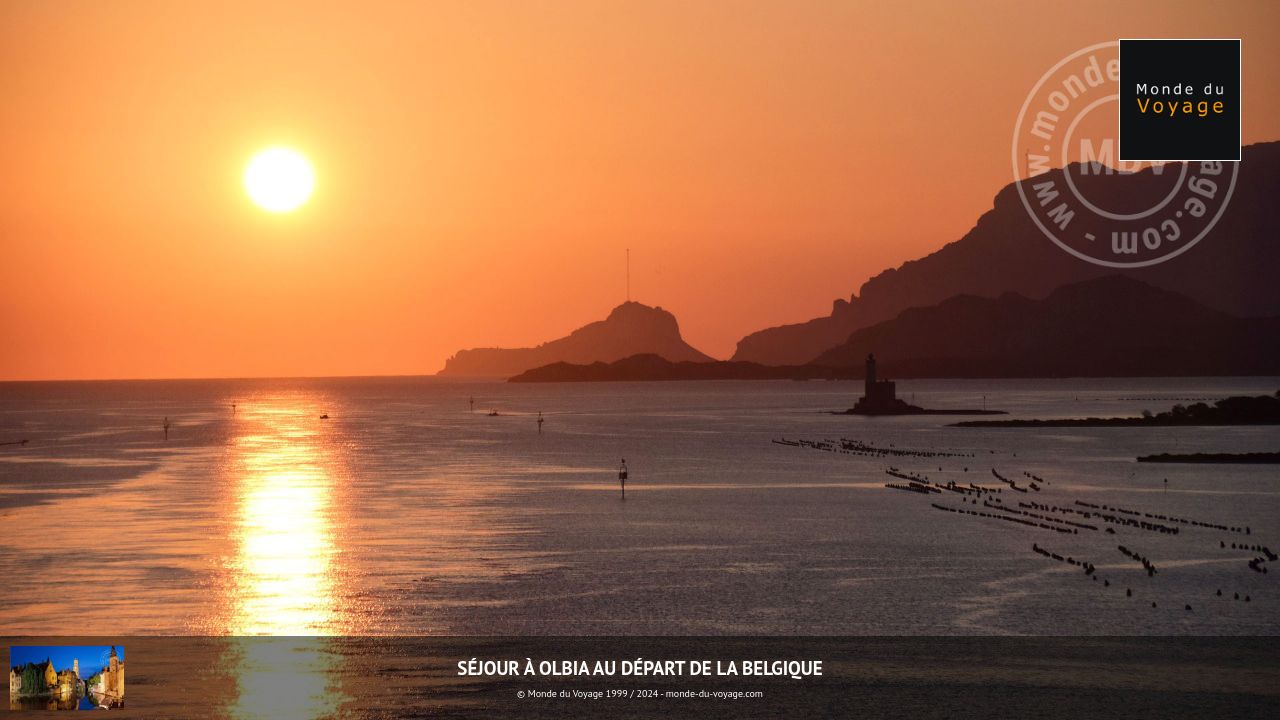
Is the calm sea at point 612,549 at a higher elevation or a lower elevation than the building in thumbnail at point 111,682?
lower

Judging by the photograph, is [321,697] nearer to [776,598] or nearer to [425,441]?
[776,598]

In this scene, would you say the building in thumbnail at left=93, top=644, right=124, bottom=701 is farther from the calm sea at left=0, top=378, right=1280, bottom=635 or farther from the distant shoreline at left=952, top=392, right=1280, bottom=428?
the distant shoreline at left=952, top=392, right=1280, bottom=428

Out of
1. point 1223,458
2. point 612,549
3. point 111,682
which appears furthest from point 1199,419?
point 111,682

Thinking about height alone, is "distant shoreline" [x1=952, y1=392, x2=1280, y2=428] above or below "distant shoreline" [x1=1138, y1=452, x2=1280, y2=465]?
above

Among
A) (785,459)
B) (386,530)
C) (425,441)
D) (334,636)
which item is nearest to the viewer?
(334,636)

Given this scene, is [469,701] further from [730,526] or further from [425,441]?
[425,441]

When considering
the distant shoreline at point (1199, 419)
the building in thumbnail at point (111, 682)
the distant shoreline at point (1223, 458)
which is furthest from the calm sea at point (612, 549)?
the distant shoreline at point (1199, 419)

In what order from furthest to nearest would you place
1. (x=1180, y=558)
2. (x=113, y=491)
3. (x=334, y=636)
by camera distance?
(x=113, y=491) → (x=1180, y=558) → (x=334, y=636)

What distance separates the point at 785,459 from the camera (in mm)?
117750

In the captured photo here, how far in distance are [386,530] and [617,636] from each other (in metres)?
31.1

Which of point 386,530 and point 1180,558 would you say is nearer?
point 1180,558

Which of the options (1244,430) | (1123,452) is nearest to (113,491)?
(1123,452)

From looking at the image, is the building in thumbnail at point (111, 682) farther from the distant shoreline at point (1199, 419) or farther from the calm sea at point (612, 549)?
the distant shoreline at point (1199, 419)

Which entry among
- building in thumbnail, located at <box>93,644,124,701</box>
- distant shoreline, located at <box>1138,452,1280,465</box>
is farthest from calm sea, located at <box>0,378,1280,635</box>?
building in thumbnail, located at <box>93,644,124,701</box>
